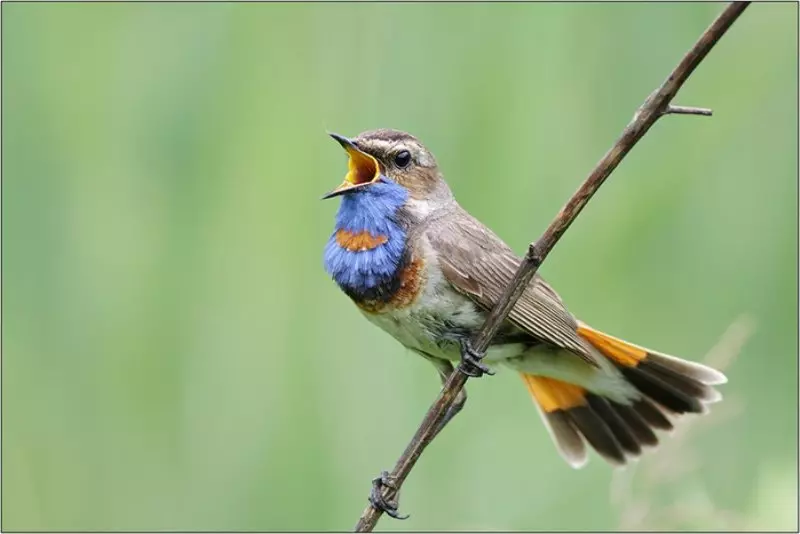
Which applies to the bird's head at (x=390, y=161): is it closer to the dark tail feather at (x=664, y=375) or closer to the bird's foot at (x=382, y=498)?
the dark tail feather at (x=664, y=375)

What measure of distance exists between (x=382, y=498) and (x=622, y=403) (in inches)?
43.8

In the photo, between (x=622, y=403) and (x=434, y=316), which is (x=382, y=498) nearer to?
(x=434, y=316)

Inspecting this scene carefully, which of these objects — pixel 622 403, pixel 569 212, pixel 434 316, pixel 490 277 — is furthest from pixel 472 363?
pixel 622 403

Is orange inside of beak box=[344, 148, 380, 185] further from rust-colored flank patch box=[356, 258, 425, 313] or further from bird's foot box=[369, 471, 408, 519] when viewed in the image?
bird's foot box=[369, 471, 408, 519]

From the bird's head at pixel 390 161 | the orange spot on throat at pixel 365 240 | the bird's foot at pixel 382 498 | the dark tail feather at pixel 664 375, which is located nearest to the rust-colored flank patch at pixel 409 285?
the orange spot on throat at pixel 365 240

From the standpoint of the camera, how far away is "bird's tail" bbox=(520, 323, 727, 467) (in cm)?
348

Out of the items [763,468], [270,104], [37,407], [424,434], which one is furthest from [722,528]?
[37,407]

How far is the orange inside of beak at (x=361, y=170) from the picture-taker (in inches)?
125

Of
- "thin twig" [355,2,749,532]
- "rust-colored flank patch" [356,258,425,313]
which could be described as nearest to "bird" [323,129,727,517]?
"rust-colored flank patch" [356,258,425,313]

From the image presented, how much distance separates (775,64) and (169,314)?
7.06ft

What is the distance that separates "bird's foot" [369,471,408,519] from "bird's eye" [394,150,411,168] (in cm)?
88

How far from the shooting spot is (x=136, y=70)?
12.3ft

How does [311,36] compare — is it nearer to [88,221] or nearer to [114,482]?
[88,221]

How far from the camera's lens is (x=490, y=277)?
124 inches
